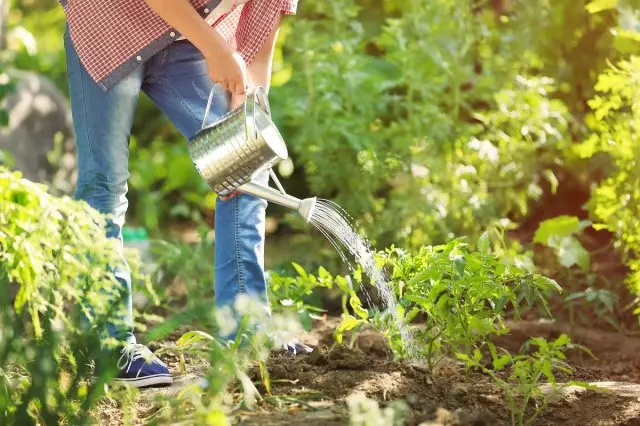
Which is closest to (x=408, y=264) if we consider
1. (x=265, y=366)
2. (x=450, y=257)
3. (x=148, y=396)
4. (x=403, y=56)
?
(x=450, y=257)

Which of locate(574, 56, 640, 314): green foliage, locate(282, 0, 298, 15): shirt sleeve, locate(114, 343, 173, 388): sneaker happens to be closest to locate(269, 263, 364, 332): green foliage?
locate(114, 343, 173, 388): sneaker

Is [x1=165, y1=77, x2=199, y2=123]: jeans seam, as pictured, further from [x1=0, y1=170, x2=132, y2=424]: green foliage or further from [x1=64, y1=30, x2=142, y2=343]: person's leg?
[x1=0, y1=170, x2=132, y2=424]: green foliage

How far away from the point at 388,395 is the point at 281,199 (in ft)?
1.72

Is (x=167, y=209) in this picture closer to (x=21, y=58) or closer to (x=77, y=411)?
(x=21, y=58)

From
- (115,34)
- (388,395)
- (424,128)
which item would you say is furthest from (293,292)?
(424,128)

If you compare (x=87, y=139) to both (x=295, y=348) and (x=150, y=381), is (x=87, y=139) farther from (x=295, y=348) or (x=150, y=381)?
(x=295, y=348)

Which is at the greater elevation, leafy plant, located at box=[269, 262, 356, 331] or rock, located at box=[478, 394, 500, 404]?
leafy plant, located at box=[269, 262, 356, 331]

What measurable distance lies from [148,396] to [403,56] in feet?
6.18

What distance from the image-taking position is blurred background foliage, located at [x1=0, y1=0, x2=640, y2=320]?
13.0ft

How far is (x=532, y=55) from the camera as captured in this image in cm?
442

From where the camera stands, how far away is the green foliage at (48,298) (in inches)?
83.0

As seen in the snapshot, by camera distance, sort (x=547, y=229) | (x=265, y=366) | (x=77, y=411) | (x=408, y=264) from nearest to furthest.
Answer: (x=77, y=411) < (x=265, y=366) < (x=408, y=264) < (x=547, y=229)

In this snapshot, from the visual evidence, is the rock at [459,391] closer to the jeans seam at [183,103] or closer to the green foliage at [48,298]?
the green foliage at [48,298]

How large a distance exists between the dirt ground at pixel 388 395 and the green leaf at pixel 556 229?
912 millimetres
